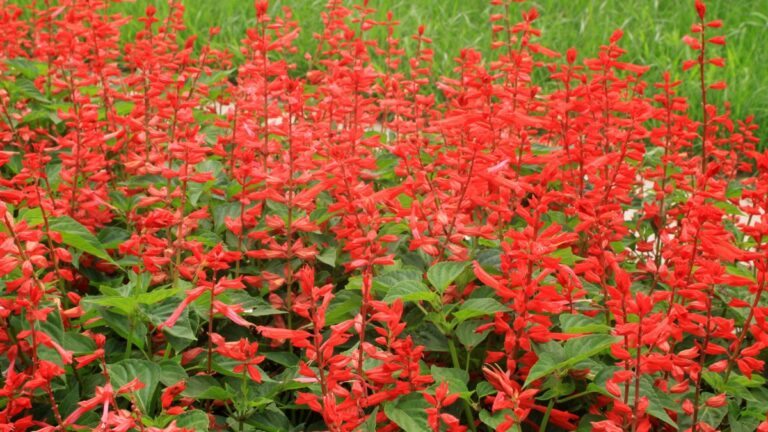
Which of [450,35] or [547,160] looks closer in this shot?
[547,160]

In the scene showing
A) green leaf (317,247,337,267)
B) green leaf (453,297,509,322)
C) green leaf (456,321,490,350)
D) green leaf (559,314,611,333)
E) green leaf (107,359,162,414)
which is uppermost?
green leaf (453,297,509,322)

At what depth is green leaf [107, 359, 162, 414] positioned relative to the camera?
2.21m

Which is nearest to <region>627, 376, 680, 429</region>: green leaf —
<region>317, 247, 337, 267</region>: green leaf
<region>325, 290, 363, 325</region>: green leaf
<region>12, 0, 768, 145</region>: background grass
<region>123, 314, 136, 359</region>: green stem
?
<region>325, 290, 363, 325</region>: green leaf

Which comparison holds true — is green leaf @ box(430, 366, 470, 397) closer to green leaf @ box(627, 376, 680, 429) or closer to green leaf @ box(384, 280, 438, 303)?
green leaf @ box(384, 280, 438, 303)

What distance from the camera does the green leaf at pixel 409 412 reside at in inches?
84.8

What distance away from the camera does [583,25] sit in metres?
7.15

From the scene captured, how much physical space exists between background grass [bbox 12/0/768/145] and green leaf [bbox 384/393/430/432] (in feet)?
14.6

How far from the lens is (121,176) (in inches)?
139

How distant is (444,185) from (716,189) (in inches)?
27.5

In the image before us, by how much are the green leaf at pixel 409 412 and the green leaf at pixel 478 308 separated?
22cm

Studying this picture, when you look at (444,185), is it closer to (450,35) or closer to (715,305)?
(715,305)

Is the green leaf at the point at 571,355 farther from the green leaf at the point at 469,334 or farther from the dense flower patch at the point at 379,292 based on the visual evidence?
the green leaf at the point at 469,334

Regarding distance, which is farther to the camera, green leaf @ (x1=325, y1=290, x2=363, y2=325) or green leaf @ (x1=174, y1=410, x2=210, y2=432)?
green leaf @ (x1=325, y1=290, x2=363, y2=325)

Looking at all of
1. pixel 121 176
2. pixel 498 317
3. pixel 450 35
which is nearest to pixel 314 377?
pixel 498 317
